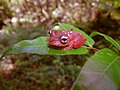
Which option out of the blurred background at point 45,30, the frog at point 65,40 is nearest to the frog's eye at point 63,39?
the frog at point 65,40

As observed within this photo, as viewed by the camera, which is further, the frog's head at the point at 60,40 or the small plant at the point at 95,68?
the frog's head at the point at 60,40

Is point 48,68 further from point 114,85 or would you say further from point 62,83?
point 114,85

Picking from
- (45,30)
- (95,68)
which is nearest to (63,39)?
(95,68)

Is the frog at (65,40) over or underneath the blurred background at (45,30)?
over

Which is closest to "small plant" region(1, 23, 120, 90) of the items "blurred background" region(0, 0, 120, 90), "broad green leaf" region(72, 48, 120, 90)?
"broad green leaf" region(72, 48, 120, 90)

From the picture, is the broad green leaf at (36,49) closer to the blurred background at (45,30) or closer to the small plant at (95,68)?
the small plant at (95,68)

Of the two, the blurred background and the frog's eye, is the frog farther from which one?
the blurred background

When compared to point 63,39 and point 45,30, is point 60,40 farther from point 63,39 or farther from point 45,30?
point 45,30
